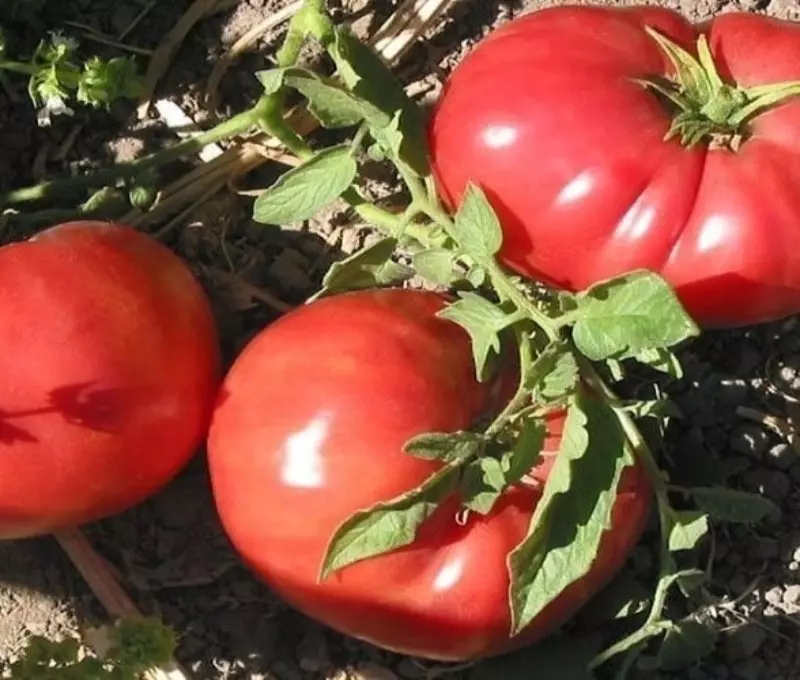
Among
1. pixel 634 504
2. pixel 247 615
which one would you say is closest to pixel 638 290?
pixel 634 504

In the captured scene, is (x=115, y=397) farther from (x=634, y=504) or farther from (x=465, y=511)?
(x=634, y=504)

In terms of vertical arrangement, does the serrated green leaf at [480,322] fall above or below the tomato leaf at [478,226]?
below

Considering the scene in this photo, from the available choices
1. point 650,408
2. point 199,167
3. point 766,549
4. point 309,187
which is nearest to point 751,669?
point 766,549

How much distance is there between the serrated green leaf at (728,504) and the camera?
4.94 ft

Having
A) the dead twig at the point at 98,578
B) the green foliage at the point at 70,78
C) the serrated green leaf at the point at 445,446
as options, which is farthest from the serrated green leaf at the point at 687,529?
the green foliage at the point at 70,78

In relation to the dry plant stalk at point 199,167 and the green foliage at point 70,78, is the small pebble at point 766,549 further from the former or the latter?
the green foliage at point 70,78

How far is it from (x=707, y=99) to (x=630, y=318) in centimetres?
21

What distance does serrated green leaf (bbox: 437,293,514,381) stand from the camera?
139 centimetres

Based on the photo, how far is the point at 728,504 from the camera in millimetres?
1510

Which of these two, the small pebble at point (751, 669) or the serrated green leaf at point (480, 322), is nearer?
the serrated green leaf at point (480, 322)

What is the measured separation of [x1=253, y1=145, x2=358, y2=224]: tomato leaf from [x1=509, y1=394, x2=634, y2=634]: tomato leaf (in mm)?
326

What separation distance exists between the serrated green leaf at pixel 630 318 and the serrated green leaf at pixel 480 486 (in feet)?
0.44

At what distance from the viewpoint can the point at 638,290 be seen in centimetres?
131

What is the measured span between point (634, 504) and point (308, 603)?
0.32 metres
